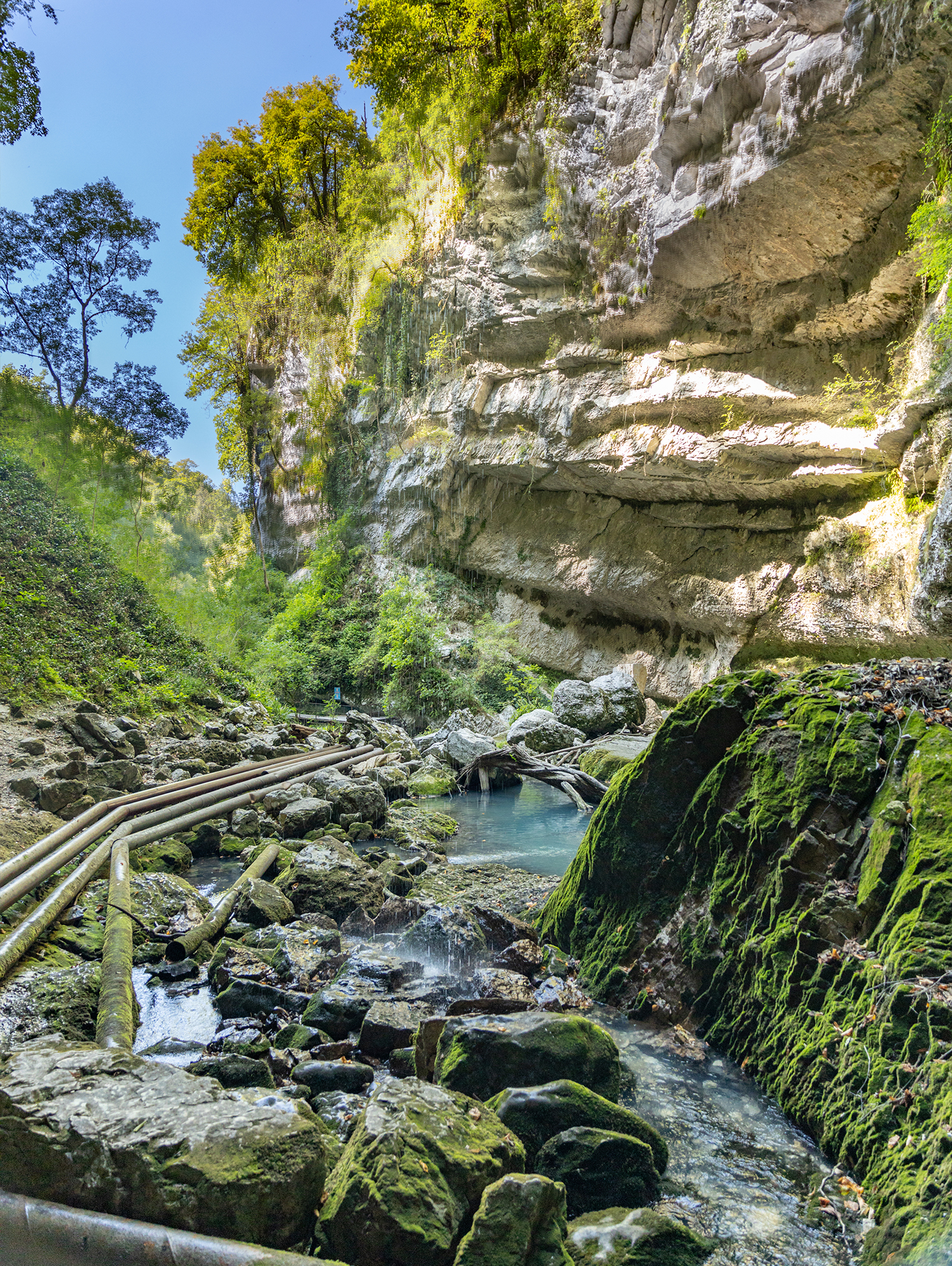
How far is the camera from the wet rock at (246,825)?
805cm

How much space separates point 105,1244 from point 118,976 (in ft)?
8.04

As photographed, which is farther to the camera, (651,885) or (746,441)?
(746,441)

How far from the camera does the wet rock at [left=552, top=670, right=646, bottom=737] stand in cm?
1477

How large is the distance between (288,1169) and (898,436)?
44.5 ft

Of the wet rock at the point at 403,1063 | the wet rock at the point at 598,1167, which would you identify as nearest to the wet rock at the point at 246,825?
the wet rock at the point at 403,1063

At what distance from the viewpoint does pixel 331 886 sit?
20.3 ft

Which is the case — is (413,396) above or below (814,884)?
above

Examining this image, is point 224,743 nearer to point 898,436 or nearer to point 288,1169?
point 288,1169

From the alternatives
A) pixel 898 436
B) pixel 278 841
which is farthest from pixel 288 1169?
pixel 898 436

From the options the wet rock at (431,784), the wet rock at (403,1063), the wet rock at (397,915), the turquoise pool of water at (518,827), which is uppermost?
the wet rock at (403,1063)

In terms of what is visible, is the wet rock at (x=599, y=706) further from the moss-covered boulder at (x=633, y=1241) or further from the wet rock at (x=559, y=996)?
the moss-covered boulder at (x=633, y=1241)

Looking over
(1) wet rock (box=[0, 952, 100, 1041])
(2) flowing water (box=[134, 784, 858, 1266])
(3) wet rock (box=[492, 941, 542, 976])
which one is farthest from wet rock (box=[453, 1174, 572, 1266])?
(3) wet rock (box=[492, 941, 542, 976])

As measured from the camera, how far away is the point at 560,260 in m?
17.3

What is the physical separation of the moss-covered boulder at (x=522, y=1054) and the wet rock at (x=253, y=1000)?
4.22 ft
